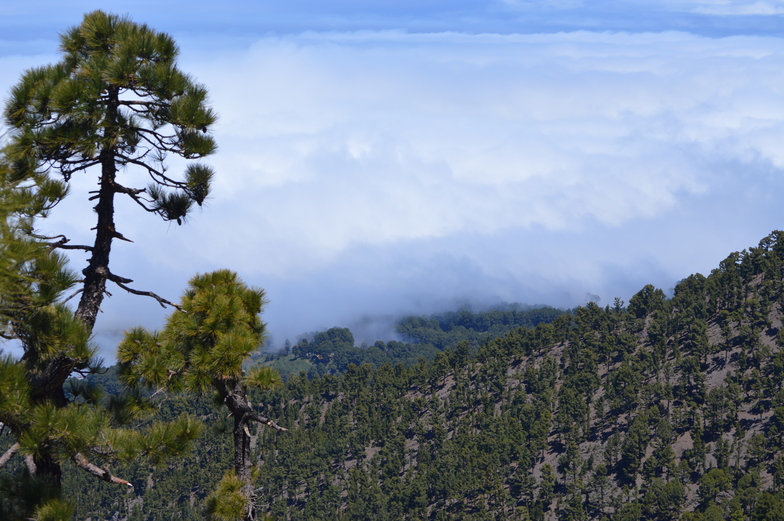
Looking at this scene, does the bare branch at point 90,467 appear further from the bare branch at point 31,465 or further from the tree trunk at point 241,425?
the tree trunk at point 241,425

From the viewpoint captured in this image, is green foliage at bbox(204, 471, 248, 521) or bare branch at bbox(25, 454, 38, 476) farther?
green foliage at bbox(204, 471, 248, 521)

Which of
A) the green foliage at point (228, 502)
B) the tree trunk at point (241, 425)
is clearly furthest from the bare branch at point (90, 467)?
the tree trunk at point (241, 425)

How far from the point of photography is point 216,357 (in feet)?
69.1

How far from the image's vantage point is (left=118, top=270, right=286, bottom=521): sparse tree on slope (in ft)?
69.6

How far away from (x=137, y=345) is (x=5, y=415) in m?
4.95

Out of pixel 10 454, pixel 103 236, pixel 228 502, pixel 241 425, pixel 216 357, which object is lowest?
pixel 228 502

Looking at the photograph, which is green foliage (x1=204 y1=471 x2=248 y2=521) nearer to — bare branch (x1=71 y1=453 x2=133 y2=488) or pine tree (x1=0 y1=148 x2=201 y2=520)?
pine tree (x1=0 y1=148 x2=201 y2=520)

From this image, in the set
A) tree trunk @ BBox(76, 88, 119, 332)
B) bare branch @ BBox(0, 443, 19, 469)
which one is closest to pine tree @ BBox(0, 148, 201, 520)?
bare branch @ BBox(0, 443, 19, 469)

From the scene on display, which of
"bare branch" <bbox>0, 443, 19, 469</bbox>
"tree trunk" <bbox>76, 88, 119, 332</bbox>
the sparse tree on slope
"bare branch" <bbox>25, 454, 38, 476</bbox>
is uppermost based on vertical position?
"tree trunk" <bbox>76, 88, 119, 332</bbox>

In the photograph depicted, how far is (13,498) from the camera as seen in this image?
18172mm

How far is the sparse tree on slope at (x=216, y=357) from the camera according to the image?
21.2m

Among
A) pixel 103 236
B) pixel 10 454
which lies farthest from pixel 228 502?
pixel 103 236

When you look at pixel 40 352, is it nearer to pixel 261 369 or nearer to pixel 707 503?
pixel 261 369

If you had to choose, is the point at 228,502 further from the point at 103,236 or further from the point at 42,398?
the point at 103,236
